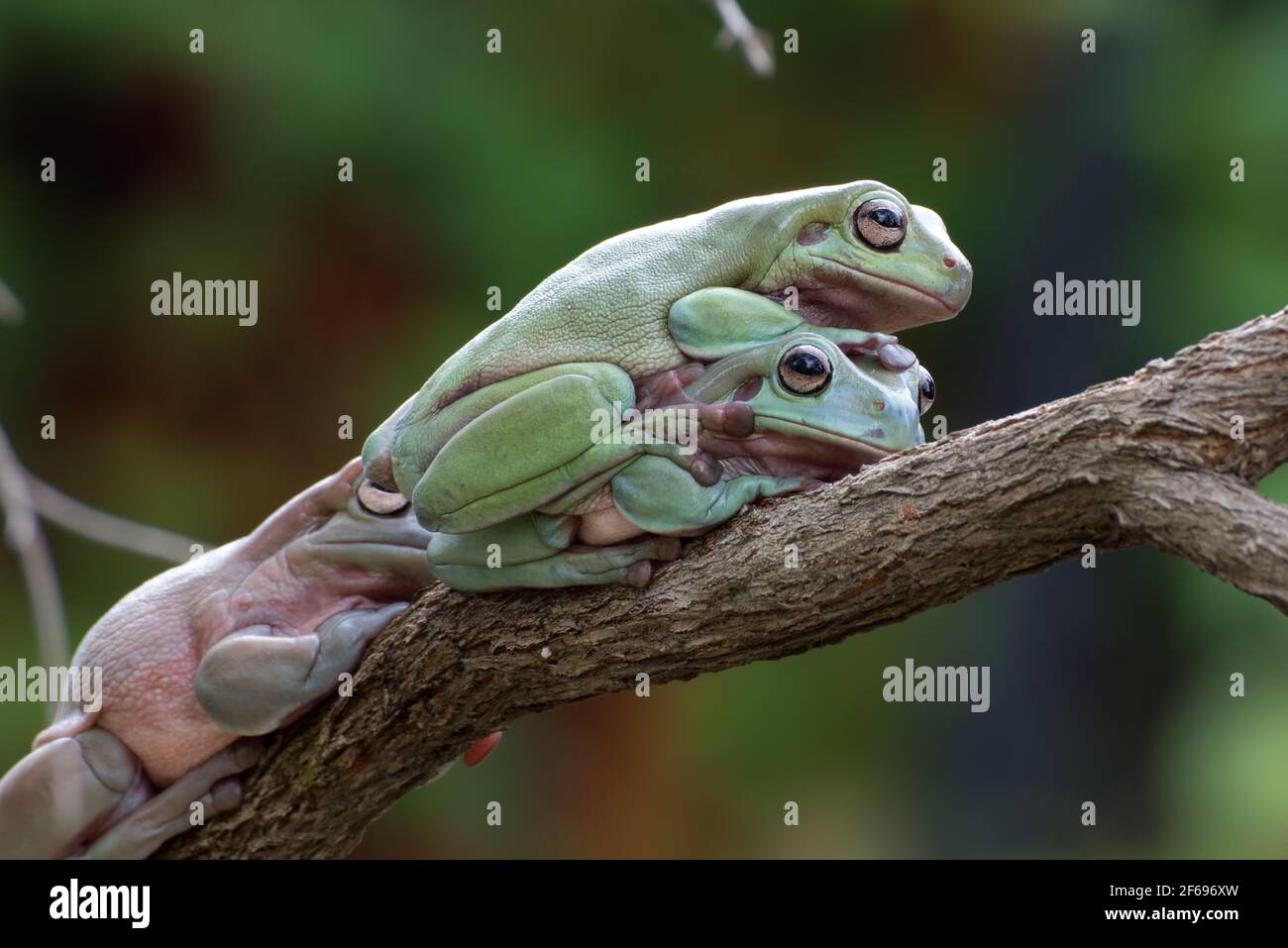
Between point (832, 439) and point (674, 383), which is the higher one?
point (674, 383)

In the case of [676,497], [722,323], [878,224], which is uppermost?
[878,224]

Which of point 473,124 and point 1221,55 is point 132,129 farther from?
point 1221,55

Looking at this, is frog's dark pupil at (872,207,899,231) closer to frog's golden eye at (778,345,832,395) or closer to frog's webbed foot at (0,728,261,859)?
frog's golden eye at (778,345,832,395)

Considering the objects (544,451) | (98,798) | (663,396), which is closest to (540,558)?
(544,451)

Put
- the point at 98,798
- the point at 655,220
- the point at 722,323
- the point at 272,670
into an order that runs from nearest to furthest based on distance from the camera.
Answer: the point at 722,323, the point at 272,670, the point at 98,798, the point at 655,220

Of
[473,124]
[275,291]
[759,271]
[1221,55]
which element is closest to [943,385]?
[1221,55]

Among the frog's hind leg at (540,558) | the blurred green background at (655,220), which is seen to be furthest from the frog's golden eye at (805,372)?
the blurred green background at (655,220)

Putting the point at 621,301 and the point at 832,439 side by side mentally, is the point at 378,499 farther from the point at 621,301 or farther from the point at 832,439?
the point at 832,439
